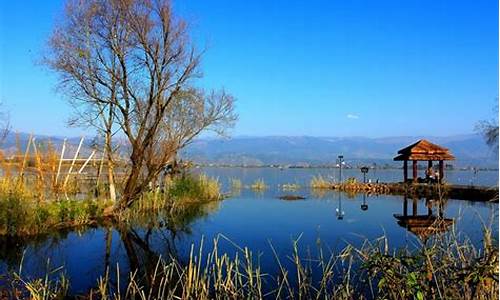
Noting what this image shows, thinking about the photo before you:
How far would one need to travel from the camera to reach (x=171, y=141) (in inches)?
774

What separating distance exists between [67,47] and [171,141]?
529 cm

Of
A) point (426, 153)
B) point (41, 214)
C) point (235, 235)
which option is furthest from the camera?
point (426, 153)

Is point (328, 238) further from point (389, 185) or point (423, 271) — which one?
point (389, 185)

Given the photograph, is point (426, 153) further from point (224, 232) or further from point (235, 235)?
point (235, 235)

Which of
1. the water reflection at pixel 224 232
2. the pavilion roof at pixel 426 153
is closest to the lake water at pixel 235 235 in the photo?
the water reflection at pixel 224 232

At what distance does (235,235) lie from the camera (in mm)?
14203

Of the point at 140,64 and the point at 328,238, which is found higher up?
the point at 140,64

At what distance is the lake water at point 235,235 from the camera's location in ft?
33.7

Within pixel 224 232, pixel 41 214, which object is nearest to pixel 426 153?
pixel 224 232

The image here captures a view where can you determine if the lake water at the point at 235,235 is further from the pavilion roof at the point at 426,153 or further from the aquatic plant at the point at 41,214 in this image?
the pavilion roof at the point at 426,153

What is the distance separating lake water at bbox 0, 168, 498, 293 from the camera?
10.3 metres

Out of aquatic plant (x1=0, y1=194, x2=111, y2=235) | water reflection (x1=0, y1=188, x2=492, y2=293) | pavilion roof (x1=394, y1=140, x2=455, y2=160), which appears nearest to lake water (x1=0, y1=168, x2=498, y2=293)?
water reflection (x1=0, y1=188, x2=492, y2=293)

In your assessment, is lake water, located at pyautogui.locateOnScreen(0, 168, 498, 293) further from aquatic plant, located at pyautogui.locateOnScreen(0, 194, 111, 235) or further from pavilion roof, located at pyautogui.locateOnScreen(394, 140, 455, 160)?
pavilion roof, located at pyautogui.locateOnScreen(394, 140, 455, 160)

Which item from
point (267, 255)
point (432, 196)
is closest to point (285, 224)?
point (267, 255)
